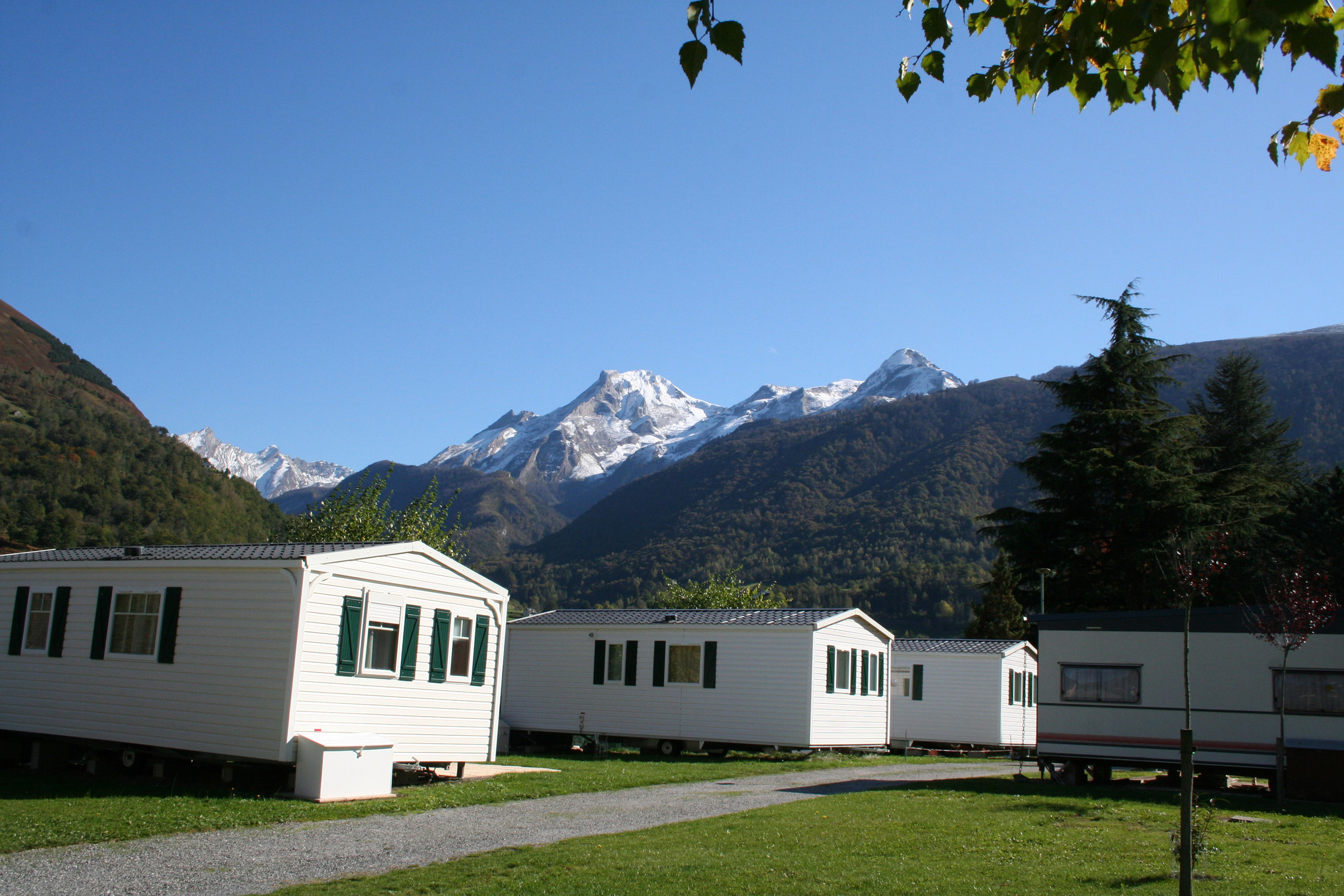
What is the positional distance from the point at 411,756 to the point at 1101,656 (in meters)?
10.9

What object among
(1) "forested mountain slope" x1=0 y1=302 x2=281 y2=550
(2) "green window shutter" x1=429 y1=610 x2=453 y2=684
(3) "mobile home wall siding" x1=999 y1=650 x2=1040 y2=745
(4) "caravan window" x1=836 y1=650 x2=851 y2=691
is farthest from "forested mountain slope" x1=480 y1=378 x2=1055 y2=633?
(2) "green window shutter" x1=429 y1=610 x2=453 y2=684

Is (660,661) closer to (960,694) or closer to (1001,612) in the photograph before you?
(960,694)

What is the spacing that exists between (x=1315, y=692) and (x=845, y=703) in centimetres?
1010

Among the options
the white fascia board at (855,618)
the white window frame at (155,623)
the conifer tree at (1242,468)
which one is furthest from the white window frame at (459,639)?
the conifer tree at (1242,468)

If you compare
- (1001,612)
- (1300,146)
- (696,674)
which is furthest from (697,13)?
(1001,612)

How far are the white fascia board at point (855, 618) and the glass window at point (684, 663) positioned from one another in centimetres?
268

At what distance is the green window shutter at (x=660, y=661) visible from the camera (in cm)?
2269

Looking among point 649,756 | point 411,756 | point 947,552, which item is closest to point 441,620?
point 411,756

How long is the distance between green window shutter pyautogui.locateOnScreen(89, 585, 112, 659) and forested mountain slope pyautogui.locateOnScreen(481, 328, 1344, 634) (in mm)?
80044

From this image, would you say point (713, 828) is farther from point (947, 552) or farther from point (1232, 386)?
point (947, 552)

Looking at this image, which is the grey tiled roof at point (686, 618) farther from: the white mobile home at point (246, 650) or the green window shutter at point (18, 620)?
the green window shutter at point (18, 620)

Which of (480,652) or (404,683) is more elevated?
(480,652)

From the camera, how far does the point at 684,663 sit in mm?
22609

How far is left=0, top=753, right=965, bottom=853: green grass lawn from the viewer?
9.34 metres
